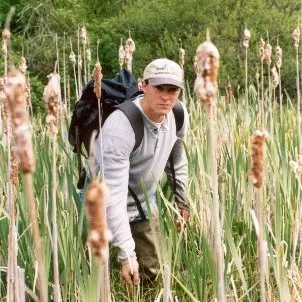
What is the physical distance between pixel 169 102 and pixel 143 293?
722 millimetres

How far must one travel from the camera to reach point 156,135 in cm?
202

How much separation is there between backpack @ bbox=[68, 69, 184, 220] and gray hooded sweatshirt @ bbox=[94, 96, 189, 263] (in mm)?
28

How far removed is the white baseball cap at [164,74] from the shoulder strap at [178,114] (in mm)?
258

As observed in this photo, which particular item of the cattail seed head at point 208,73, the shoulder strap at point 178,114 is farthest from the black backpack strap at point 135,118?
the cattail seed head at point 208,73

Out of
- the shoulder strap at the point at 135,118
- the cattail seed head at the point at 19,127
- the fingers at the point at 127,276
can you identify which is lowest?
the fingers at the point at 127,276

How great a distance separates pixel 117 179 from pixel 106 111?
1.12 ft

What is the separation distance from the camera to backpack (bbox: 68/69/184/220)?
1.91 meters

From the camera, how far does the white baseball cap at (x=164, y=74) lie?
6.20 ft

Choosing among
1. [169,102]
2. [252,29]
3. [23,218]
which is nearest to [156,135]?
[169,102]

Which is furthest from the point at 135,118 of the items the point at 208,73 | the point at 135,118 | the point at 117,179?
the point at 208,73

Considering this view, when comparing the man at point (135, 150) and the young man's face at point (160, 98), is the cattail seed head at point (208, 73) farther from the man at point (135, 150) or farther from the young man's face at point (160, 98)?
the young man's face at point (160, 98)

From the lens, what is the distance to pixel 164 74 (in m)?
1.90

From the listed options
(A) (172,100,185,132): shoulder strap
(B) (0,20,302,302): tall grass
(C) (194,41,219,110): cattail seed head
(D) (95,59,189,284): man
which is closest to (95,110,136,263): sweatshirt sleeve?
(D) (95,59,189,284): man

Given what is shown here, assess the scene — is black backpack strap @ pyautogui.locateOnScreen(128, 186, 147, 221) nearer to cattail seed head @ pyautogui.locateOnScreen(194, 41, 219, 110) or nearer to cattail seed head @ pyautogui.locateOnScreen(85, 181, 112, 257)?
cattail seed head @ pyautogui.locateOnScreen(194, 41, 219, 110)
